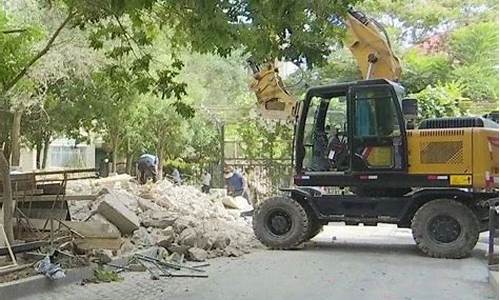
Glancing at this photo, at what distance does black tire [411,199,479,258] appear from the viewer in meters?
10.4

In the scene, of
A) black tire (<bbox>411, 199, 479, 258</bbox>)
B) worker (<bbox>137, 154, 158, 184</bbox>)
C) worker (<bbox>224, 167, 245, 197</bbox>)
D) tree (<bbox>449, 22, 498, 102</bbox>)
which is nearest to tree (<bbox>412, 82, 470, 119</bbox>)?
tree (<bbox>449, 22, 498, 102</bbox>)

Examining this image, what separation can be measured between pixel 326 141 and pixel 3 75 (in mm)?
5625

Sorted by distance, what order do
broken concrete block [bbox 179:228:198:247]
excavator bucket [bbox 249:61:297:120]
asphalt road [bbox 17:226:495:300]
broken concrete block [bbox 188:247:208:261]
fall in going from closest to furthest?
asphalt road [bbox 17:226:495:300] → broken concrete block [bbox 188:247:208:261] → broken concrete block [bbox 179:228:198:247] → excavator bucket [bbox 249:61:297:120]

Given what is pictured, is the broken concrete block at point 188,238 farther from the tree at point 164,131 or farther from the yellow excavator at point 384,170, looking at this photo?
the tree at point 164,131

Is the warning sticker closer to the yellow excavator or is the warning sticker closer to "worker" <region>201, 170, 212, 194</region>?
the yellow excavator

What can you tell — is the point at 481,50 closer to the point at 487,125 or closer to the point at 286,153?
the point at 286,153

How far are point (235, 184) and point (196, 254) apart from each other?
9.41 meters

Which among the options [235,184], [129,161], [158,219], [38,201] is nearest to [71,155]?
[129,161]

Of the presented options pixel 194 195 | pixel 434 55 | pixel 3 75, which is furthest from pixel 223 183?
pixel 3 75

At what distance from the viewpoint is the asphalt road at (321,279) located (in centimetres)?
777

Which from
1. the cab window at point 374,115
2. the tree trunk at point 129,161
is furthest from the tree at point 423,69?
the tree trunk at point 129,161

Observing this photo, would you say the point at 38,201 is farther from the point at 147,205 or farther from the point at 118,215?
the point at 147,205

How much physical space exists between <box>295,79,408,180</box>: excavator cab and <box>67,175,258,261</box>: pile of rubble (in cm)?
202

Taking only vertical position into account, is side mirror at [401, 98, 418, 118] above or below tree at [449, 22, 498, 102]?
below
